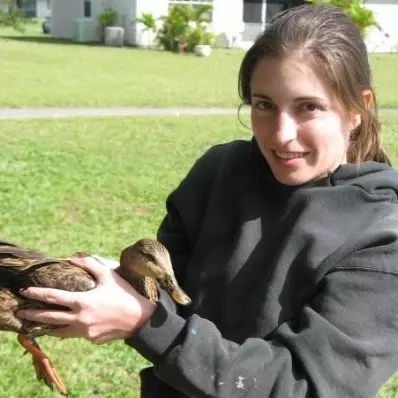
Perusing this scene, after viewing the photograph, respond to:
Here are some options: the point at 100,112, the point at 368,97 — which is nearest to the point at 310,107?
the point at 368,97

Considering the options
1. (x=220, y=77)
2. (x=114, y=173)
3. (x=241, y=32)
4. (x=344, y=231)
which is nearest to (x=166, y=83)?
(x=220, y=77)

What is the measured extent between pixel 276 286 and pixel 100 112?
1242 cm

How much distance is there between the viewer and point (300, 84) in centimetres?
199

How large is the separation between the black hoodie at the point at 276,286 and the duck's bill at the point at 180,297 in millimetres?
30

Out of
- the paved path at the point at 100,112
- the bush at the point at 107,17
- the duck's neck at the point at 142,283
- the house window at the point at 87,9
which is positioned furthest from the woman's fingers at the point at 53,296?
the house window at the point at 87,9

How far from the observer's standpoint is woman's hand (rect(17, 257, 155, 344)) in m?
1.93

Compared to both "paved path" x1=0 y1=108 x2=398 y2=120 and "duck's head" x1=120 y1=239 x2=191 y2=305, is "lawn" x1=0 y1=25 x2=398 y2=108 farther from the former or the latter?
"duck's head" x1=120 y1=239 x2=191 y2=305

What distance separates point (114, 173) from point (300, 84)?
6992 mm

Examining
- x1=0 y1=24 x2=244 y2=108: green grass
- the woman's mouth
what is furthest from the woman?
x1=0 y1=24 x2=244 y2=108: green grass

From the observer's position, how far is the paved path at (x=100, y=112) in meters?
13.4

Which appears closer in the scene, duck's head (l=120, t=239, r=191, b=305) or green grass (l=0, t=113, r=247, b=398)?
duck's head (l=120, t=239, r=191, b=305)

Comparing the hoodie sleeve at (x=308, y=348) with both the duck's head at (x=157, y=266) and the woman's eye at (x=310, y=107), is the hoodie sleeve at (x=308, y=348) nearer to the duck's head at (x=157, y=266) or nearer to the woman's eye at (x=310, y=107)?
the duck's head at (x=157, y=266)

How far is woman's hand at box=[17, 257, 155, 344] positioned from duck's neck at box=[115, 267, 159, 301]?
167 mm

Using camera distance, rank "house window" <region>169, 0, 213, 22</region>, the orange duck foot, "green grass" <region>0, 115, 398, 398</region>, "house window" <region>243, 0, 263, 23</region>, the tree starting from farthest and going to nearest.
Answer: "house window" <region>243, 0, 263, 23</region> → "house window" <region>169, 0, 213, 22</region> → the tree → "green grass" <region>0, 115, 398, 398</region> → the orange duck foot
